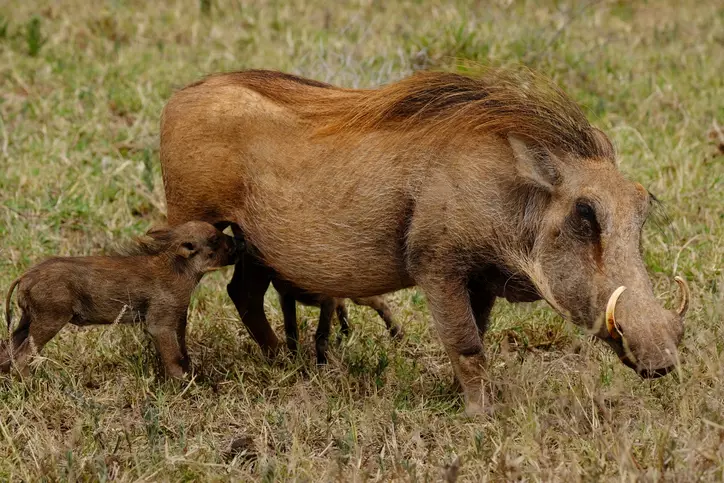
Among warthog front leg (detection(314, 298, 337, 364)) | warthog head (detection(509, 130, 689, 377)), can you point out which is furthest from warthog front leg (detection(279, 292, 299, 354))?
warthog head (detection(509, 130, 689, 377))

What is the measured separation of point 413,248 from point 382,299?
1.03m

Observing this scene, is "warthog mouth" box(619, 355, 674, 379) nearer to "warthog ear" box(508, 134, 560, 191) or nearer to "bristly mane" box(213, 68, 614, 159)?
"warthog ear" box(508, 134, 560, 191)

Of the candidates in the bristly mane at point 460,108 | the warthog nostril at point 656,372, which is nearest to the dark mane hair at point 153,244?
the bristly mane at point 460,108

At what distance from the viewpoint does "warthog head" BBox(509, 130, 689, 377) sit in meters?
3.56

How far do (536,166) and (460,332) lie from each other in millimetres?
648

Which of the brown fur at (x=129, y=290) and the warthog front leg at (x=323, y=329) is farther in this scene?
the warthog front leg at (x=323, y=329)

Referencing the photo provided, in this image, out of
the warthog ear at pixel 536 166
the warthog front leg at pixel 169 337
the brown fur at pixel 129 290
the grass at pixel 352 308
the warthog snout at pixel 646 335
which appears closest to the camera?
the warthog snout at pixel 646 335

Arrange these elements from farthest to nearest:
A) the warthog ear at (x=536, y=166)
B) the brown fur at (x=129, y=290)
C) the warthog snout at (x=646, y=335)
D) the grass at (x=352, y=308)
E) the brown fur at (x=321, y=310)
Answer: the brown fur at (x=321, y=310)
the brown fur at (x=129, y=290)
the warthog ear at (x=536, y=166)
the grass at (x=352, y=308)
the warthog snout at (x=646, y=335)

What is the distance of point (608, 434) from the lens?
363cm

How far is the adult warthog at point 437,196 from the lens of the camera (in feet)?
12.4

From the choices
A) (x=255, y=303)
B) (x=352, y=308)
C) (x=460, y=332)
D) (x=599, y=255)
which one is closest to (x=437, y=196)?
(x=460, y=332)

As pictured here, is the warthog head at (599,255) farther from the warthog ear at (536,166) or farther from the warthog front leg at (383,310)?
the warthog front leg at (383,310)

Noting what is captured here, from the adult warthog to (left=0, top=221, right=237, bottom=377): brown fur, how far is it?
18 cm

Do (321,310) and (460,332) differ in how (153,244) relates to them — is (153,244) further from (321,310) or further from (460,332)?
(460,332)
